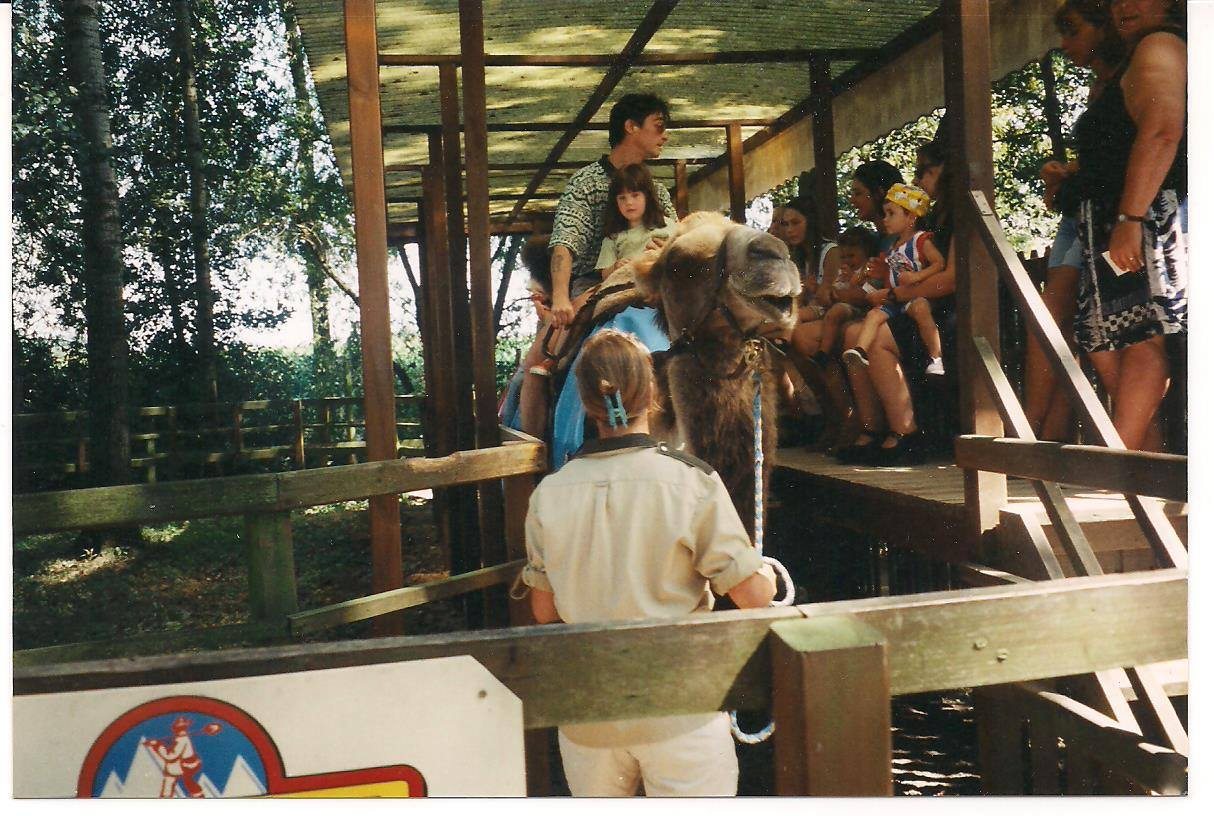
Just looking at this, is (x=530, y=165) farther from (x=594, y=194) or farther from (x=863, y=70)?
(x=594, y=194)

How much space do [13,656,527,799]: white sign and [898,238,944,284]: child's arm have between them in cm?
288

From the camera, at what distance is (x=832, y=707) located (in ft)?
3.73

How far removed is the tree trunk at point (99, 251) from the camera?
14.5 ft

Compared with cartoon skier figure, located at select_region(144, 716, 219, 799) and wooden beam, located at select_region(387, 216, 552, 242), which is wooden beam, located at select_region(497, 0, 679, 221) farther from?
cartoon skier figure, located at select_region(144, 716, 219, 799)

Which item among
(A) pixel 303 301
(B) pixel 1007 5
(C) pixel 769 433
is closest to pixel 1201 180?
(C) pixel 769 433

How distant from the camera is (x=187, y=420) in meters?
8.16

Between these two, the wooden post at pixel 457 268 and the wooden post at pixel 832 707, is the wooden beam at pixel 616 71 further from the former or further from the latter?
the wooden post at pixel 832 707

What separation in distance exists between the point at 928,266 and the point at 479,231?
5.50 feet

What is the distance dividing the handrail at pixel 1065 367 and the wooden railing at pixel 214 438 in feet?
7.86

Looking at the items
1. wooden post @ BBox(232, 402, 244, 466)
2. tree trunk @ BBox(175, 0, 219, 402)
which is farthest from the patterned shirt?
wooden post @ BBox(232, 402, 244, 466)

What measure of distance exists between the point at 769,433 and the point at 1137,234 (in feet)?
3.43

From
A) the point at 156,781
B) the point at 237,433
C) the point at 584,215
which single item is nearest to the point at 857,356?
the point at 584,215

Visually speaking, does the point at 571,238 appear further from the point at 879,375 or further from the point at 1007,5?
the point at 1007,5

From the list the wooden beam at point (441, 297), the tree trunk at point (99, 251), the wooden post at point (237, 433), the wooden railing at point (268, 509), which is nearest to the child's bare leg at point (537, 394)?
the wooden railing at point (268, 509)
